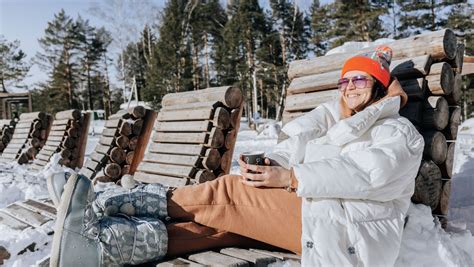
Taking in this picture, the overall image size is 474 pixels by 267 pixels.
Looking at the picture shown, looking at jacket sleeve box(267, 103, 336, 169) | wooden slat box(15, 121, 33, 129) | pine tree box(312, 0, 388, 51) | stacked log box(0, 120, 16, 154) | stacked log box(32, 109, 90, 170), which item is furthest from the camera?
pine tree box(312, 0, 388, 51)

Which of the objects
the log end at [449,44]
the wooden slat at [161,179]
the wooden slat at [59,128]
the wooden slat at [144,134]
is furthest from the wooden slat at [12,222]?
the wooden slat at [59,128]

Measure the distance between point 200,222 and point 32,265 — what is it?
4.75 feet

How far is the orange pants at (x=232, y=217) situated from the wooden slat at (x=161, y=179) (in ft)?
10.1

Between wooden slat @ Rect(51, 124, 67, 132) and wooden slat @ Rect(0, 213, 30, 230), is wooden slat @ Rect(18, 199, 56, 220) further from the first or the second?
wooden slat @ Rect(51, 124, 67, 132)

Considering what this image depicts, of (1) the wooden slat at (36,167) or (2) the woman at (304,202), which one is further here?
(1) the wooden slat at (36,167)

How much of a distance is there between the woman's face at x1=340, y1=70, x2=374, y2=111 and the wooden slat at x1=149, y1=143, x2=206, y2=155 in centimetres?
328

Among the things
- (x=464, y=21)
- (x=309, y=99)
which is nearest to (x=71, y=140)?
(x=309, y=99)

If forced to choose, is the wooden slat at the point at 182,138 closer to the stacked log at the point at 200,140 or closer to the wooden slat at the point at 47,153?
the stacked log at the point at 200,140

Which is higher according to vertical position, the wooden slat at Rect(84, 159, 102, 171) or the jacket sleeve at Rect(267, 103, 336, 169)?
the jacket sleeve at Rect(267, 103, 336, 169)

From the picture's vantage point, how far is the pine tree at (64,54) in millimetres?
33875

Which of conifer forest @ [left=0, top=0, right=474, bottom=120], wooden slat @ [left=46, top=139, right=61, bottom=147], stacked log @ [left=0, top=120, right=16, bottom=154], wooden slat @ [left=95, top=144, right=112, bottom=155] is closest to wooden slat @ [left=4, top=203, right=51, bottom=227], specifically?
wooden slat @ [left=95, top=144, right=112, bottom=155]

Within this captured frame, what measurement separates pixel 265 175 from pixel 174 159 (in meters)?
3.84

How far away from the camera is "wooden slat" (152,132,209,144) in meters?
5.94

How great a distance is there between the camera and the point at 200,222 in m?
2.78
